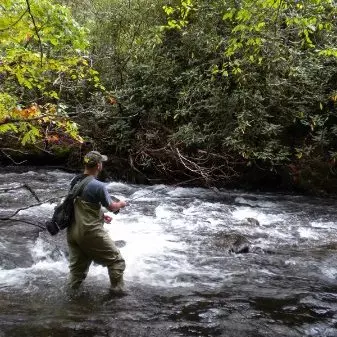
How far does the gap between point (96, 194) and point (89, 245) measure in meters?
0.66

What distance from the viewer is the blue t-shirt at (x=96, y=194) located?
509 centimetres

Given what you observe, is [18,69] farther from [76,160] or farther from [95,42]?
[95,42]

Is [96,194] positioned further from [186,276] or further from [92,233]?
[186,276]

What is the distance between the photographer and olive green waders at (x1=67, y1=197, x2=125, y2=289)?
522cm

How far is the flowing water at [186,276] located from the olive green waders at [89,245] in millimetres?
245

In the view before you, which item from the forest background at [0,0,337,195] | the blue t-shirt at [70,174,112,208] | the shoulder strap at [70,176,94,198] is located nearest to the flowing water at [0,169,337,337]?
the shoulder strap at [70,176,94,198]

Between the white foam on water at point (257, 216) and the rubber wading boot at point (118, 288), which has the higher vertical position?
the white foam on water at point (257, 216)

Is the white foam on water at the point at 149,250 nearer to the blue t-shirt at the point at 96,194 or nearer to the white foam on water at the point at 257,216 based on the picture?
the blue t-shirt at the point at 96,194

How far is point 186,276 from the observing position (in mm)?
6133

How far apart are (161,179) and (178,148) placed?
1.04m

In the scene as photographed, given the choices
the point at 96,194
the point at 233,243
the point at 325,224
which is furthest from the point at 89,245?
the point at 325,224

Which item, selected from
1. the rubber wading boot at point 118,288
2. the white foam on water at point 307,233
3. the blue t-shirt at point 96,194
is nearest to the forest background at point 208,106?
the white foam on water at point 307,233

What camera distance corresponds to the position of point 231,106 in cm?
1161

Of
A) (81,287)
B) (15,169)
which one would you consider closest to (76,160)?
(15,169)
